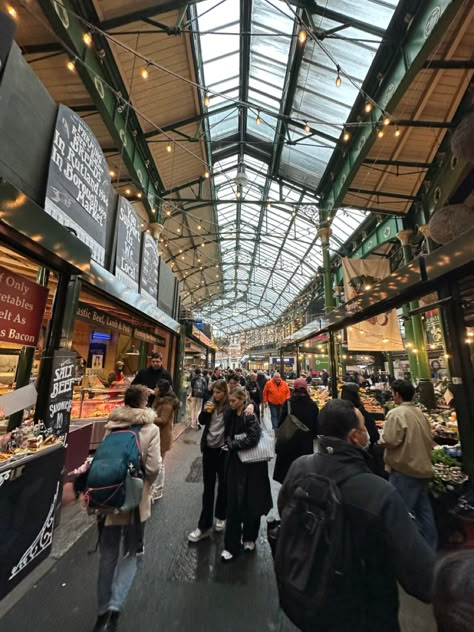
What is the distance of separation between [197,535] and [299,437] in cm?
157

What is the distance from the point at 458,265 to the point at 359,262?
6.94 m

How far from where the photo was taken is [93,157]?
434 cm

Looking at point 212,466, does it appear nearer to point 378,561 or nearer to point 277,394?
point 378,561

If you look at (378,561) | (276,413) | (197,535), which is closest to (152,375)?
(197,535)

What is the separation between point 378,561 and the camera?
116 centimetres

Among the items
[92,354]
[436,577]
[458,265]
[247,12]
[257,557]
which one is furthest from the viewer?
[92,354]

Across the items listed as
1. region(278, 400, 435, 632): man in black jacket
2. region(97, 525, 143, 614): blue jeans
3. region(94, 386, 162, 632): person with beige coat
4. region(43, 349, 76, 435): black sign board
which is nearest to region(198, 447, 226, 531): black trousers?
region(94, 386, 162, 632): person with beige coat

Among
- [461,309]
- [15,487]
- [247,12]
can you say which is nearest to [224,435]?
[15,487]

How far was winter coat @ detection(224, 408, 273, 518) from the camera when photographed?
104 inches

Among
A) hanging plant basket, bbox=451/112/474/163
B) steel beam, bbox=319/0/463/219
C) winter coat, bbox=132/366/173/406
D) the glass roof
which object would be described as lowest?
winter coat, bbox=132/366/173/406

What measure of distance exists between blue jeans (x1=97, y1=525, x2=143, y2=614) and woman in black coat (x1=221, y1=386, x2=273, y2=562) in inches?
37.1

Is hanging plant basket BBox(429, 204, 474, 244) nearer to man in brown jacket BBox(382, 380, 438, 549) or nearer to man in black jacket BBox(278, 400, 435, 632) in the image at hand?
man in brown jacket BBox(382, 380, 438, 549)

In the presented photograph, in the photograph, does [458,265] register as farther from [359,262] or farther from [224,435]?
[359,262]

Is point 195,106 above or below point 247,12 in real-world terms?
below
